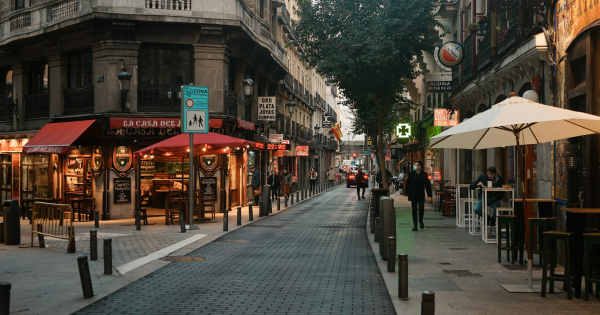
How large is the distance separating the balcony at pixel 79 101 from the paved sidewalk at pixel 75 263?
548 cm

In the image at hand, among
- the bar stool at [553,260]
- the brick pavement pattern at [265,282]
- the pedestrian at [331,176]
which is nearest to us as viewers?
the brick pavement pattern at [265,282]

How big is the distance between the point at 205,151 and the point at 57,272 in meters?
9.32

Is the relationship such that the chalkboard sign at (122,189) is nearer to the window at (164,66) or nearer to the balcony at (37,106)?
the window at (164,66)

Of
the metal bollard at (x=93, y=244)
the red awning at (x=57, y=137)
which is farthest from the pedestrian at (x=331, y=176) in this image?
the metal bollard at (x=93, y=244)

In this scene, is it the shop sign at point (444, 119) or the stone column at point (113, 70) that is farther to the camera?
the shop sign at point (444, 119)

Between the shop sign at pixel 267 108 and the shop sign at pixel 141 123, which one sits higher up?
the shop sign at pixel 267 108

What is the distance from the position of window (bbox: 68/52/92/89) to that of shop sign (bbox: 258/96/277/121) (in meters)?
8.12

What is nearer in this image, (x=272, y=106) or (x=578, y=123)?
(x=578, y=123)

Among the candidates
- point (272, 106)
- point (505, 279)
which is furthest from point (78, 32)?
point (505, 279)

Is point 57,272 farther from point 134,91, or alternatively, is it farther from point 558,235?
point 134,91

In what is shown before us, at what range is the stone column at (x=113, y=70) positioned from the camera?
67.7 ft

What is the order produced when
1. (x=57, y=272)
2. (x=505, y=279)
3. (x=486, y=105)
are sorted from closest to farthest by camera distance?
(x=505, y=279)
(x=57, y=272)
(x=486, y=105)

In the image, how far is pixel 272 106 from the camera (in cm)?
2703

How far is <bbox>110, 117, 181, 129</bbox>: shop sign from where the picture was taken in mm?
19953
